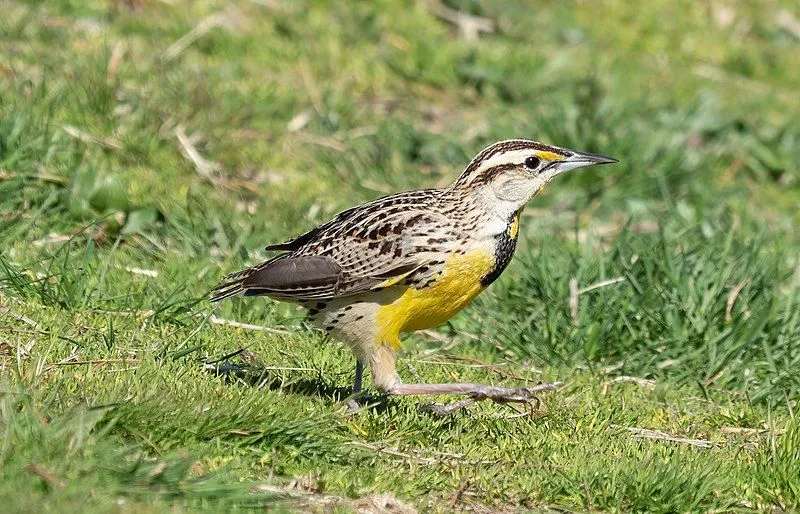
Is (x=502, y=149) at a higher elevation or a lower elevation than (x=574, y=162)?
higher

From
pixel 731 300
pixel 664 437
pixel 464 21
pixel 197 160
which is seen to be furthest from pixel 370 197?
pixel 664 437

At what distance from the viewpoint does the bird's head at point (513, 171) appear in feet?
25.0

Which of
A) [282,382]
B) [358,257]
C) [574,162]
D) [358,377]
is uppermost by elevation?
[574,162]

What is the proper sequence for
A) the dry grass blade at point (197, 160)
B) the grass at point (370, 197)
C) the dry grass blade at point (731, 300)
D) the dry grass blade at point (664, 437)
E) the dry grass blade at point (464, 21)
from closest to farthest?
the grass at point (370, 197)
the dry grass blade at point (664, 437)
the dry grass blade at point (731, 300)
the dry grass blade at point (197, 160)
the dry grass blade at point (464, 21)

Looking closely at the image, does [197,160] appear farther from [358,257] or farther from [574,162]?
[574,162]

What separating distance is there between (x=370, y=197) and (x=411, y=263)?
4.50 metres

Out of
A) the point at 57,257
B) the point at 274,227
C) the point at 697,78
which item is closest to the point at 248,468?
the point at 57,257

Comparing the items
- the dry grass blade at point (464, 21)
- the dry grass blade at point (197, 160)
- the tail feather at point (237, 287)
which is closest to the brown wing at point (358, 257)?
the tail feather at point (237, 287)

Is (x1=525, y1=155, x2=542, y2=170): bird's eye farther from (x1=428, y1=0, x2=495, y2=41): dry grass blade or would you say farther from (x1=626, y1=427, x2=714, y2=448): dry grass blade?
(x1=428, y1=0, x2=495, y2=41): dry grass blade

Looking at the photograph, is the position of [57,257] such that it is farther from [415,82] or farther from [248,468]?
[415,82]

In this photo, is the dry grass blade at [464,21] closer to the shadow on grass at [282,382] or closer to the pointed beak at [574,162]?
the pointed beak at [574,162]

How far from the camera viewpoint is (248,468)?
633 cm

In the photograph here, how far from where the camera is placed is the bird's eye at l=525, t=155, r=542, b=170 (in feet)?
25.2

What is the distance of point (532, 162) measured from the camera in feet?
25.3
